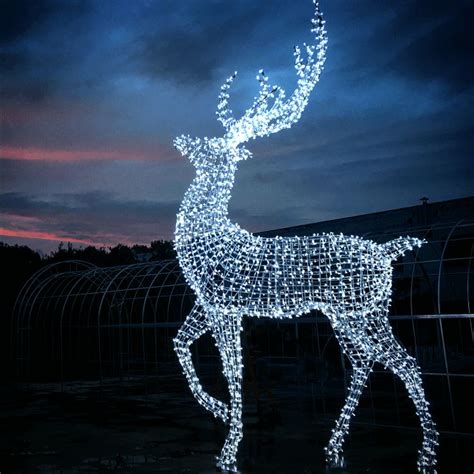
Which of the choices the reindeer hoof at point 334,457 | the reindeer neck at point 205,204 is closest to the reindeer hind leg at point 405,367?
the reindeer hoof at point 334,457

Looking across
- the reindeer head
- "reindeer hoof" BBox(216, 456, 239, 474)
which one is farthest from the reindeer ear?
"reindeer hoof" BBox(216, 456, 239, 474)

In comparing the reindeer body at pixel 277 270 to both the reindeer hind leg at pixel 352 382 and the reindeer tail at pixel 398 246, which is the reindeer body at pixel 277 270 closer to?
the reindeer tail at pixel 398 246

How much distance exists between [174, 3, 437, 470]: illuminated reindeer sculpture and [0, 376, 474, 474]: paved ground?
0.33 m

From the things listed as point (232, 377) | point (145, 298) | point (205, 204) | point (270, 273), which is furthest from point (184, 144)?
point (145, 298)

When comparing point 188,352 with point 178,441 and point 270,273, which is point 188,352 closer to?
point 270,273

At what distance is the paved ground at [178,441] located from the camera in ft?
19.2

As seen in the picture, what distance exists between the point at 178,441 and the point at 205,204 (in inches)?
119

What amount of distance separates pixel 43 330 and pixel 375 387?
8.37m

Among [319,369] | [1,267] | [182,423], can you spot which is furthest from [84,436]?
[1,267]

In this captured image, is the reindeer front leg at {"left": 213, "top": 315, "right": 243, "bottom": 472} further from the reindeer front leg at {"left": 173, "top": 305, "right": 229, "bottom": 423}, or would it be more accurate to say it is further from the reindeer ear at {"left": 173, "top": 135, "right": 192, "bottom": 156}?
the reindeer ear at {"left": 173, "top": 135, "right": 192, "bottom": 156}

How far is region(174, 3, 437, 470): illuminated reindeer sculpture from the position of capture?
227 inches

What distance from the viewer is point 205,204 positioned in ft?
19.5

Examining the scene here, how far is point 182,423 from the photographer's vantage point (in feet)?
27.5

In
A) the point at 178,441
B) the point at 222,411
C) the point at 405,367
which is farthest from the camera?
the point at 178,441
